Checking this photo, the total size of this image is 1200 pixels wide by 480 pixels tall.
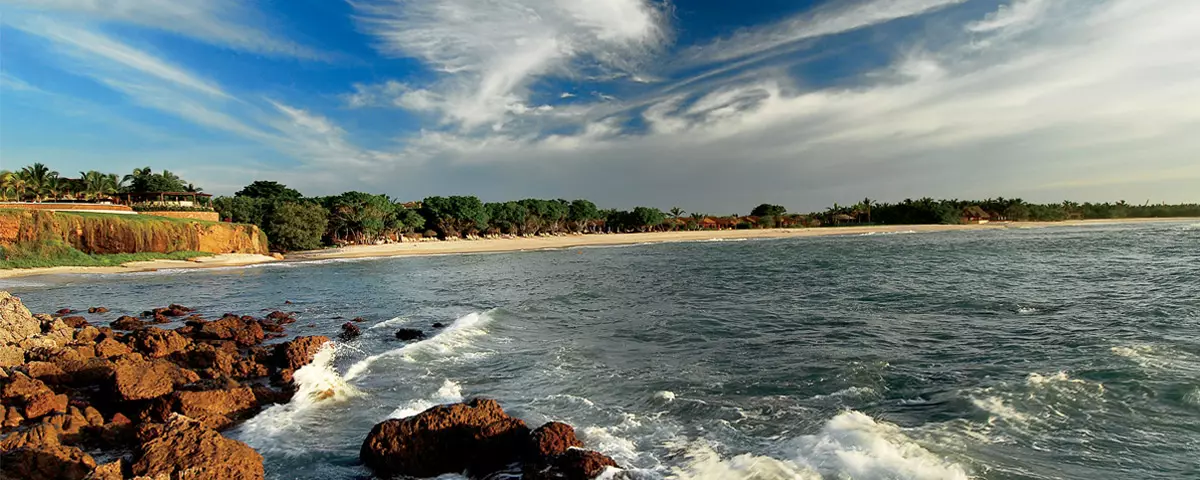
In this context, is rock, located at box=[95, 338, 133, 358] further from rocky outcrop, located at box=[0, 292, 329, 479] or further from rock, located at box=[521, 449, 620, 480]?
rock, located at box=[521, 449, 620, 480]

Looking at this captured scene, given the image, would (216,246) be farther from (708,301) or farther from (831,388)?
(831,388)

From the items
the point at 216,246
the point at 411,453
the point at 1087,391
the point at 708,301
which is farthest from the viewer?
the point at 216,246

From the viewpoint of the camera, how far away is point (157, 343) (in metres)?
13.9

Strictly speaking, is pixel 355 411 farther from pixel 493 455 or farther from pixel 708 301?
pixel 708 301

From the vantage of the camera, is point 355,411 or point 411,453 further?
point 355,411

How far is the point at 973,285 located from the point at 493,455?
26.2 m

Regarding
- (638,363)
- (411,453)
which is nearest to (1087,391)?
(638,363)

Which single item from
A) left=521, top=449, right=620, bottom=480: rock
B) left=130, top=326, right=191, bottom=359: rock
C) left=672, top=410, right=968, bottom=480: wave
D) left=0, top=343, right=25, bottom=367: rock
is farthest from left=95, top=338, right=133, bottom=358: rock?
left=672, top=410, right=968, bottom=480: wave

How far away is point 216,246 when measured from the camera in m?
56.6

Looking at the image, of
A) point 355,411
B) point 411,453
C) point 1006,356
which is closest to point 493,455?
point 411,453

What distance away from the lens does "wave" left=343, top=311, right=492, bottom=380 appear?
44.4ft

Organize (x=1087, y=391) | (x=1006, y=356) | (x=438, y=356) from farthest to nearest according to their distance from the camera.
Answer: (x=438, y=356), (x=1006, y=356), (x=1087, y=391)

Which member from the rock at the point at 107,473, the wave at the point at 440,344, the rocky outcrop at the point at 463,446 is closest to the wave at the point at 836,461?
the rocky outcrop at the point at 463,446

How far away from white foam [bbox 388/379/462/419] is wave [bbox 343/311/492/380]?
2.60m
